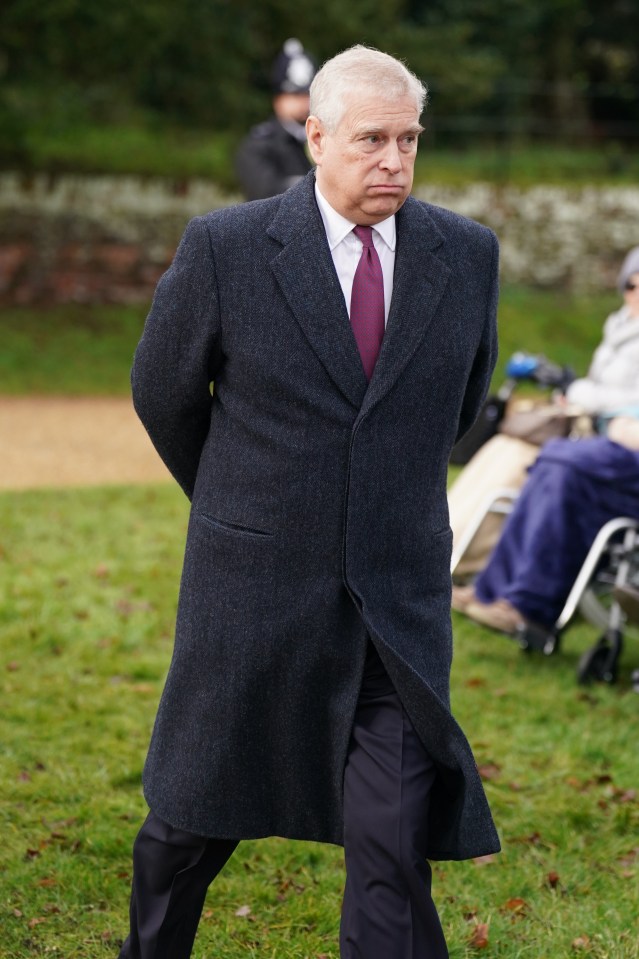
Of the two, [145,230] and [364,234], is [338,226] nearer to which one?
[364,234]

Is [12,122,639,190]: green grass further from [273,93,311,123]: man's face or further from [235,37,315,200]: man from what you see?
[273,93,311,123]: man's face

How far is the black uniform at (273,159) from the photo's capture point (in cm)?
927

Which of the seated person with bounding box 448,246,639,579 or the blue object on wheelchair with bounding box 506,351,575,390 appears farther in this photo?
the blue object on wheelchair with bounding box 506,351,575,390

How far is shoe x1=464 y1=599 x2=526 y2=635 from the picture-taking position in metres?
6.17

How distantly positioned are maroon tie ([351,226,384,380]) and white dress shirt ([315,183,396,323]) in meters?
0.01

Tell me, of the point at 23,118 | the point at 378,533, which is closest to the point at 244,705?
the point at 378,533

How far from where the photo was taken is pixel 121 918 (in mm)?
3875

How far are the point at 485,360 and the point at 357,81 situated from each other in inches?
28.2

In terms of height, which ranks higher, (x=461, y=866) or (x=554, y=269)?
(x=554, y=269)

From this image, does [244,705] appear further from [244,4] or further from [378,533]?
[244,4]

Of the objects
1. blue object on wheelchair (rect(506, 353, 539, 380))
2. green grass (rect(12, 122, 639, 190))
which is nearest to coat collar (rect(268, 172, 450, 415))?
blue object on wheelchair (rect(506, 353, 539, 380))

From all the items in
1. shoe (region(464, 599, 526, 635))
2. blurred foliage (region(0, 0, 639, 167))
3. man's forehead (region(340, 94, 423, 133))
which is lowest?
shoe (region(464, 599, 526, 635))

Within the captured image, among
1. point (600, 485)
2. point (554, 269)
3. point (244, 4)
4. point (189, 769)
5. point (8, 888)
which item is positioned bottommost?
point (8, 888)

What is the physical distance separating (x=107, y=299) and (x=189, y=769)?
49.3 ft
